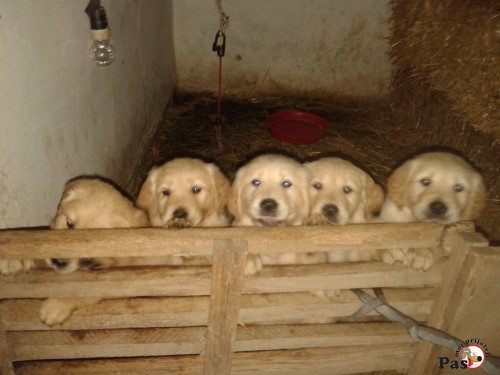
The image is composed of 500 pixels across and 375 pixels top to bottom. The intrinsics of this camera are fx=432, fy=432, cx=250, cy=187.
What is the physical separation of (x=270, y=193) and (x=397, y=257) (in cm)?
93

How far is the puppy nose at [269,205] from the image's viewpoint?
296 centimetres

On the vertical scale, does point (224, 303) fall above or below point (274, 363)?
above

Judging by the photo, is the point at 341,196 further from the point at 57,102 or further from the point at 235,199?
the point at 57,102

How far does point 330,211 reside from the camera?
10.1 feet

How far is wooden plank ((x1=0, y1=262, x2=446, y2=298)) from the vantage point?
2.21 m

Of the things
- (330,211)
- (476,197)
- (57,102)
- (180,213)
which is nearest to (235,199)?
(180,213)

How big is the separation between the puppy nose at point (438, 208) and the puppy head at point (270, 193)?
91 centimetres

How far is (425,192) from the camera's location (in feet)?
10.6

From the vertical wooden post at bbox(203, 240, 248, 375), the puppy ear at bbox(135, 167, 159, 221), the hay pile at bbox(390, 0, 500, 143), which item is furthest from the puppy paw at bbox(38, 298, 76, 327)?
the hay pile at bbox(390, 0, 500, 143)

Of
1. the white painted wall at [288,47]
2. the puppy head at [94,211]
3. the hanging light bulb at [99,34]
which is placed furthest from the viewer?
the white painted wall at [288,47]

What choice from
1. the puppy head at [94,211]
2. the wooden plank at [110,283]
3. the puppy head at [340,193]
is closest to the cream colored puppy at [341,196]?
the puppy head at [340,193]

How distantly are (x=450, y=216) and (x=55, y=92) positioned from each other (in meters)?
2.96

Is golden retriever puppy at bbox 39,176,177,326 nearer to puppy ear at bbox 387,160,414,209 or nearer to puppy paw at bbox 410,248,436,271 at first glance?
puppy paw at bbox 410,248,436,271

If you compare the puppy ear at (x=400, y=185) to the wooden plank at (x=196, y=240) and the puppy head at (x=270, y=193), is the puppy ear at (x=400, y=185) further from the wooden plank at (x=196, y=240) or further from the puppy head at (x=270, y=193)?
the wooden plank at (x=196, y=240)
